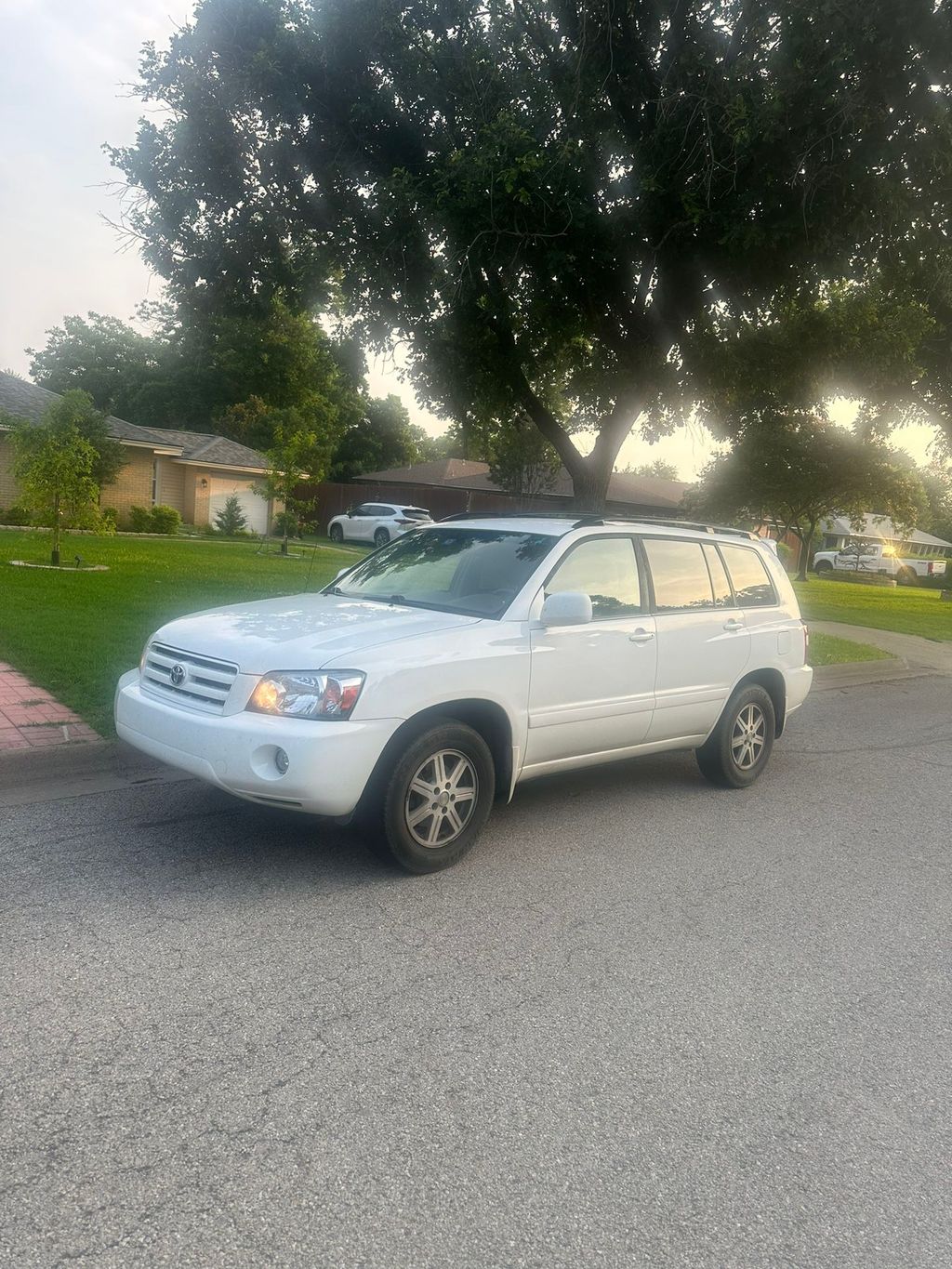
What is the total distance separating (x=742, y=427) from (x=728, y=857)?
449 inches

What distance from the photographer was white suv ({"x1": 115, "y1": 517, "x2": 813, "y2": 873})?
16.0 ft

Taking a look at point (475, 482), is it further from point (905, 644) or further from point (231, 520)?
point (905, 644)

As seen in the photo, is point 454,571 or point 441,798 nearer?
point 441,798

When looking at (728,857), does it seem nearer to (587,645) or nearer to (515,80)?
(587,645)

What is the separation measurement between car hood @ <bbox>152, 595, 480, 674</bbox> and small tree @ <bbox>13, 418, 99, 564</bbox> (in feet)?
36.9

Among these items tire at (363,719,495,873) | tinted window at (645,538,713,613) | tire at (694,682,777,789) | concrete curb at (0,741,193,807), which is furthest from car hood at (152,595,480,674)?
tire at (694,682,777,789)

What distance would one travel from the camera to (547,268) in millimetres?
11344

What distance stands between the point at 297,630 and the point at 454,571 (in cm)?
137

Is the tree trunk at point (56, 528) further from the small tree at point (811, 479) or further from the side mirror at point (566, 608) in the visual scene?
the small tree at point (811, 479)

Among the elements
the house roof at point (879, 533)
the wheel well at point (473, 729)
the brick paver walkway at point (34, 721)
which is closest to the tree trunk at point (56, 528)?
the brick paver walkway at point (34, 721)

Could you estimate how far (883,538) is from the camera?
7562 centimetres

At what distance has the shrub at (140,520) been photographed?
31.3m

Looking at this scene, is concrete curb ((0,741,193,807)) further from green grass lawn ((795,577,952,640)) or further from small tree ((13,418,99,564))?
green grass lawn ((795,577,952,640))

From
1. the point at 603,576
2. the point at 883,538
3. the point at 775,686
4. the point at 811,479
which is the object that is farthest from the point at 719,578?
the point at 883,538
